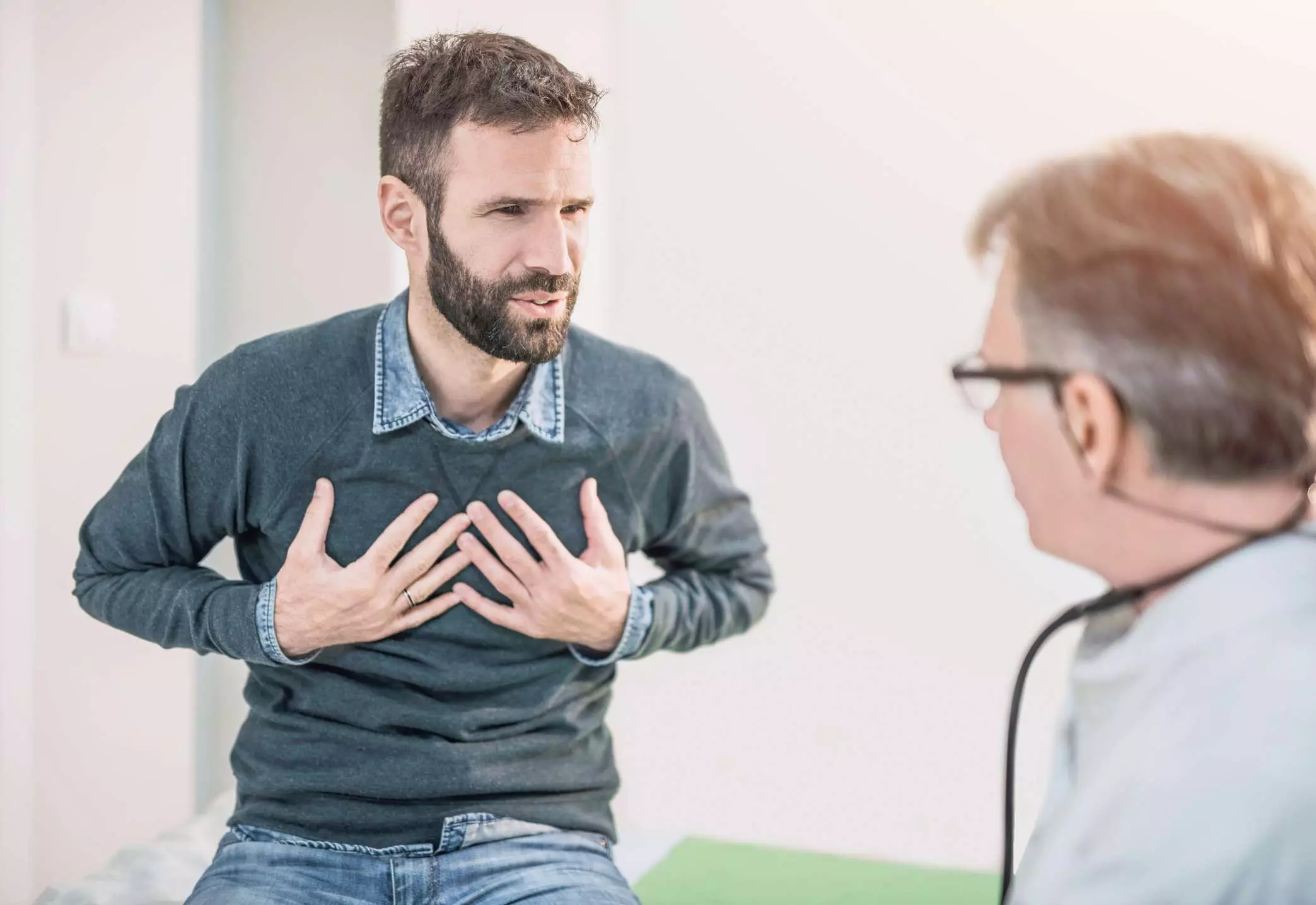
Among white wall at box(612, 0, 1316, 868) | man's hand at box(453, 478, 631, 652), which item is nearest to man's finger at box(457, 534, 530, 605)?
man's hand at box(453, 478, 631, 652)

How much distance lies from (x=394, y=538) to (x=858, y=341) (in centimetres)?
133

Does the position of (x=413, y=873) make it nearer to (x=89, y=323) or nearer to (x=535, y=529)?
(x=535, y=529)

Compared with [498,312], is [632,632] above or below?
below

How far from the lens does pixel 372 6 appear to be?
2.18 meters

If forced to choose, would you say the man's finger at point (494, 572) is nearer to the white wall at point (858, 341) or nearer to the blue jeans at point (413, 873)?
the blue jeans at point (413, 873)

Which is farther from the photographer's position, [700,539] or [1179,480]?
[700,539]

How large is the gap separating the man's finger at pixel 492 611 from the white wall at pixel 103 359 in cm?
95

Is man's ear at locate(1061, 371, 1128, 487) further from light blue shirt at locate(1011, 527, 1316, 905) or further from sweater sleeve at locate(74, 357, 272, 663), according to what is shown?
sweater sleeve at locate(74, 357, 272, 663)

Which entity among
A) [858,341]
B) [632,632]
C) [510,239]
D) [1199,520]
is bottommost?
[632,632]

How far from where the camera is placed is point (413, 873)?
1.38 meters

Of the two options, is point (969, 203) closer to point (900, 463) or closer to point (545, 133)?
point (900, 463)

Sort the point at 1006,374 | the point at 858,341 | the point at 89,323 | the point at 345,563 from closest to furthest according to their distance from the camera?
the point at 1006,374
the point at 345,563
the point at 89,323
the point at 858,341

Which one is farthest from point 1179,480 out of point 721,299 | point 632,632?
point 721,299

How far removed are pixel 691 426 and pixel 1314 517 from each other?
33.1 inches
